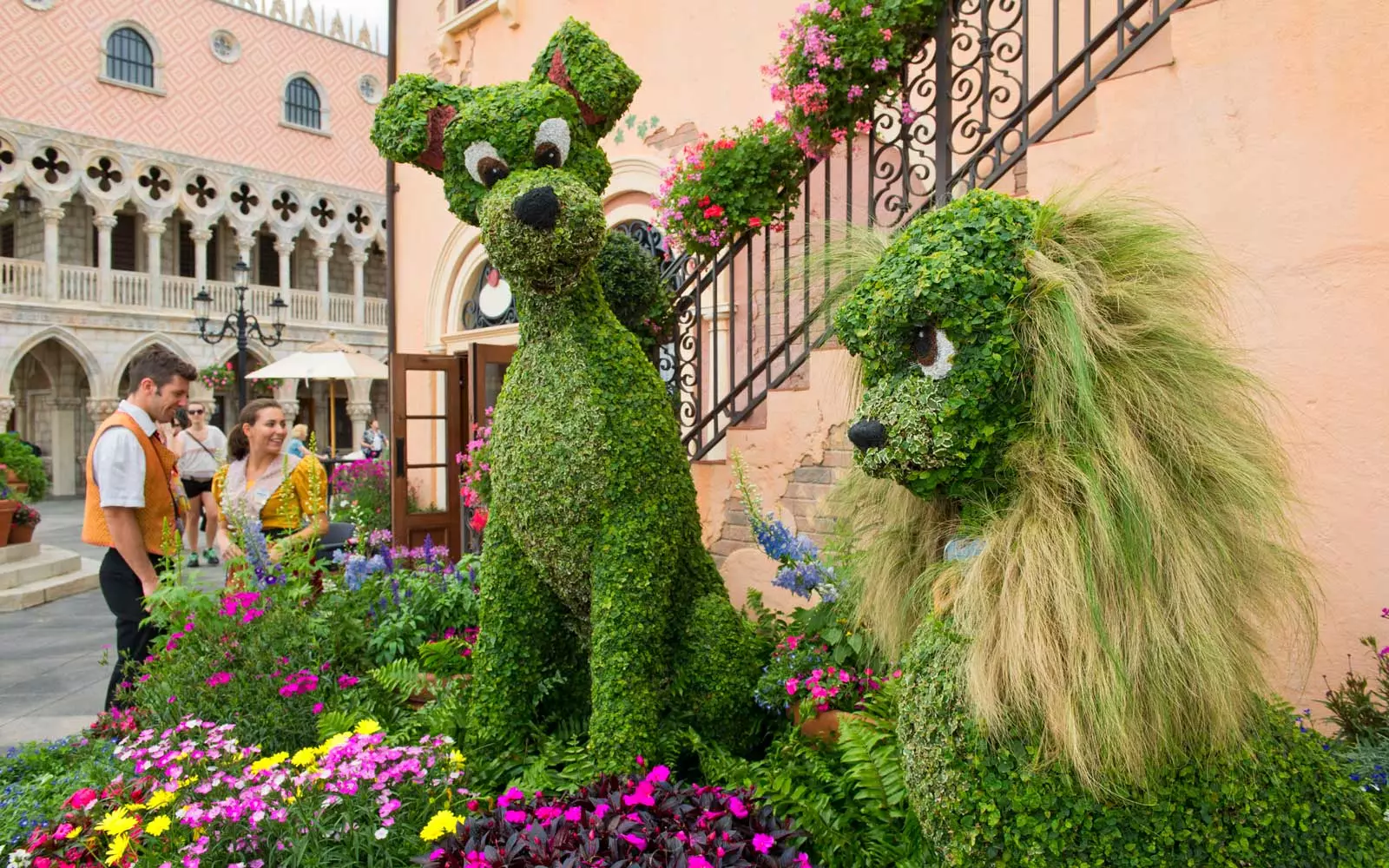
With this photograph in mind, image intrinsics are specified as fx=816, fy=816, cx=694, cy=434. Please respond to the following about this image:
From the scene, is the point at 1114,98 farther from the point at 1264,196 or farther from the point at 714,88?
the point at 714,88

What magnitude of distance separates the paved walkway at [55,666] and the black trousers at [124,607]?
0.10 m

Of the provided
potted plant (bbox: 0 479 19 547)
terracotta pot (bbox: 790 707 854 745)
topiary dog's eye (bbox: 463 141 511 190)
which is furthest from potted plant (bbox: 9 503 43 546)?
terracotta pot (bbox: 790 707 854 745)

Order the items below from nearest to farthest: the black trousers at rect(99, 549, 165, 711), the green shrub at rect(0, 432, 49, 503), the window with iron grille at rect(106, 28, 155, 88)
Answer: the black trousers at rect(99, 549, 165, 711) → the green shrub at rect(0, 432, 49, 503) → the window with iron grille at rect(106, 28, 155, 88)

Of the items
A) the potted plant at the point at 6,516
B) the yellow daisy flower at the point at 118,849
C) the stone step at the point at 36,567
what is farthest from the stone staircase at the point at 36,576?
the yellow daisy flower at the point at 118,849

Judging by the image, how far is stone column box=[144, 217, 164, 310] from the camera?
806 inches

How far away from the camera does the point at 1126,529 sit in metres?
1.53

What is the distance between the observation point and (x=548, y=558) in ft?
7.86

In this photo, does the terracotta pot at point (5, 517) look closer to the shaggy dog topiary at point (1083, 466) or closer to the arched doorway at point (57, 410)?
the shaggy dog topiary at point (1083, 466)

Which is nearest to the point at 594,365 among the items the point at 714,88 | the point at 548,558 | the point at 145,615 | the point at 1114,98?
the point at 548,558

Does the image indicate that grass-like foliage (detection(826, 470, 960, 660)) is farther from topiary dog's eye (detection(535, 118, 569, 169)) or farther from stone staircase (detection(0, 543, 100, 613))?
stone staircase (detection(0, 543, 100, 613))

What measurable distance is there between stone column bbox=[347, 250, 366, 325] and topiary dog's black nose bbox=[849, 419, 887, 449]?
25.3 m

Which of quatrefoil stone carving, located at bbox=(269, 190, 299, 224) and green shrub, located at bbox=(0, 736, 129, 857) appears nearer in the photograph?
green shrub, located at bbox=(0, 736, 129, 857)

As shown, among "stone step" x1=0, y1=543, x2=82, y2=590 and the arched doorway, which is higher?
the arched doorway

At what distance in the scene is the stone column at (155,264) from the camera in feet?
67.2
